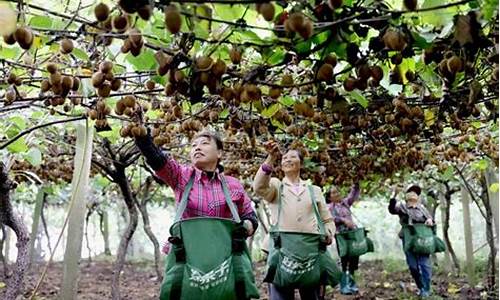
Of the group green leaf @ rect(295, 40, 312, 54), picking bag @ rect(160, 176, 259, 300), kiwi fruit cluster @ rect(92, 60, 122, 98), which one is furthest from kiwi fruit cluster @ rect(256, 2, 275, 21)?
picking bag @ rect(160, 176, 259, 300)

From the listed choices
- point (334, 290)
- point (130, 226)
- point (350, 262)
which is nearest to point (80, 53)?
point (130, 226)

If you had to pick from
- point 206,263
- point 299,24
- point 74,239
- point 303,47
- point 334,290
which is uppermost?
point 303,47

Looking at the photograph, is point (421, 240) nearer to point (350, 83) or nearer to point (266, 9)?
point (350, 83)

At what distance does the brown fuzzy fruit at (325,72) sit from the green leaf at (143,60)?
19.7 inches

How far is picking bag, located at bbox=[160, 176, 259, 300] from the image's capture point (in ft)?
7.76

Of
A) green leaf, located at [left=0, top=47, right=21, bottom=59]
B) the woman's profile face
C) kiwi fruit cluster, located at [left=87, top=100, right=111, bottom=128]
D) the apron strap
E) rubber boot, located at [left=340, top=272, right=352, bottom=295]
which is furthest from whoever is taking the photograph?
rubber boot, located at [left=340, top=272, right=352, bottom=295]

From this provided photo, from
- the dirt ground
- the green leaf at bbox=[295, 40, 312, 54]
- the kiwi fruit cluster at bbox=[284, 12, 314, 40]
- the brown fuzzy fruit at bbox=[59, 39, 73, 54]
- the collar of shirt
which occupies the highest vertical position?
the brown fuzzy fruit at bbox=[59, 39, 73, 54]

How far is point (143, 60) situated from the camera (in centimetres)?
170

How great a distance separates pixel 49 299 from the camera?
6.79m

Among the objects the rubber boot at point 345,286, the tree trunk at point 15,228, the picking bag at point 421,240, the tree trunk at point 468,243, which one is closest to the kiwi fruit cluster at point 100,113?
the tree trunk at point 15,228

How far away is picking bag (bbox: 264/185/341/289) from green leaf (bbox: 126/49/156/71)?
6.56 feet

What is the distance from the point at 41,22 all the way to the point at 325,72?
81cm

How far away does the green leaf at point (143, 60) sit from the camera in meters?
1.67

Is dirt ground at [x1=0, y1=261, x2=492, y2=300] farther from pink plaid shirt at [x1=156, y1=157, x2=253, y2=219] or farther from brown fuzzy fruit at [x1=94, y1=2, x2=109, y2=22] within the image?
brown fuzzy fruit at [x1=94, y1=2, x2=109, y2=22]
